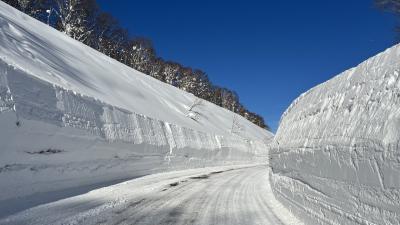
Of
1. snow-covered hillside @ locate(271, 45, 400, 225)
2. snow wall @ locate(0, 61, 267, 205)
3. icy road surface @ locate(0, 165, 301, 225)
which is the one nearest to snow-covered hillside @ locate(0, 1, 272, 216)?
snow wall @ locate(0, 61, 267, 205)

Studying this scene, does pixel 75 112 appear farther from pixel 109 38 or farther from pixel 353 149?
pixel 109 38

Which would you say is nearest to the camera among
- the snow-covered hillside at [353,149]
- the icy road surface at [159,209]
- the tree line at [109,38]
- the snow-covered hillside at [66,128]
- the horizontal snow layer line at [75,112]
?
the snow-covered hillside at [353,149]

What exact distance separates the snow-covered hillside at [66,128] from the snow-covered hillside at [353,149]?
6.95 m

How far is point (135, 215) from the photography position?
303 inches

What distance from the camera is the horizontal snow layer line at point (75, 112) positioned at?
11.0 m

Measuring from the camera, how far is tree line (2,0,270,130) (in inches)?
1706

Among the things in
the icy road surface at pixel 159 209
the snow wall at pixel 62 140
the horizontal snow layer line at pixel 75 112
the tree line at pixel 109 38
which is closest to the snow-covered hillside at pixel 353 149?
the icy road surface at pixel 159 209

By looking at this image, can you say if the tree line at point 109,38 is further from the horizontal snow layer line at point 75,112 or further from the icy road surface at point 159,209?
the icy road surface at point 159,209

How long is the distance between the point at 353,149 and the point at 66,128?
10.5 m

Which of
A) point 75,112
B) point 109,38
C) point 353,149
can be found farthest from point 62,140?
point 109,38

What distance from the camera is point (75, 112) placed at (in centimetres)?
1458

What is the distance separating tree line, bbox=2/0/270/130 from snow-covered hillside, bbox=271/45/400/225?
39.8 m

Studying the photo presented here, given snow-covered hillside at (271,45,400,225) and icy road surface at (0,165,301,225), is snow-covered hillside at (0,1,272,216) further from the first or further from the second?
snow-covered hillside at (271,45,400,225)

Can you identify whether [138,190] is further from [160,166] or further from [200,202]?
[160,166]
